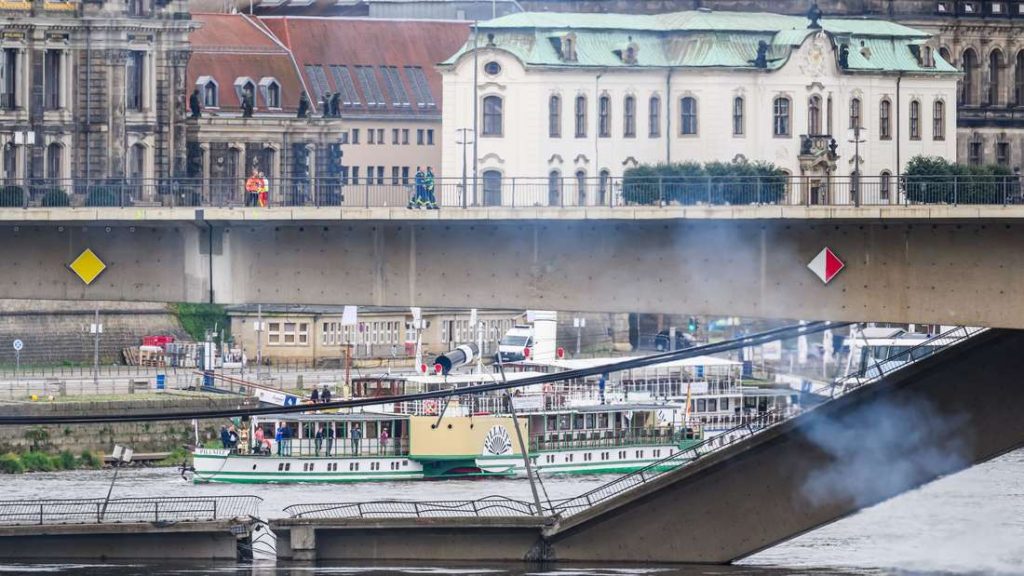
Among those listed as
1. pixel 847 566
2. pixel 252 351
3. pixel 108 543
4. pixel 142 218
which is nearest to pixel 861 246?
pixel 847 566

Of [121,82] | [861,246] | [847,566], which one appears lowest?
[847,566]

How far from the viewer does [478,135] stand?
415 feet

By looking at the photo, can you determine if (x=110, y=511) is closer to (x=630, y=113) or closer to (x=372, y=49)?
(x=630, y=113)

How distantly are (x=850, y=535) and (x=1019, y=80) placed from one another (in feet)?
→ 271

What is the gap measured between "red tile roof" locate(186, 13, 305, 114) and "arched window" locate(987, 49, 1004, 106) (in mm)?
33760

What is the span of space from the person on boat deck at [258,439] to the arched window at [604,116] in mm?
30516

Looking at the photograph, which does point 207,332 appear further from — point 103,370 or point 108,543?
point 108,543

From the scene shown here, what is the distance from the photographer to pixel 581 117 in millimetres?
126875

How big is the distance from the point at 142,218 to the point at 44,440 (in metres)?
43.0

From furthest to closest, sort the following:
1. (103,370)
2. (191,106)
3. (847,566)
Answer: (191,106)
(103,370)
(847,566)

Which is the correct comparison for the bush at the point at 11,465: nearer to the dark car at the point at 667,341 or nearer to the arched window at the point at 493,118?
the arched window at the point at 493,118

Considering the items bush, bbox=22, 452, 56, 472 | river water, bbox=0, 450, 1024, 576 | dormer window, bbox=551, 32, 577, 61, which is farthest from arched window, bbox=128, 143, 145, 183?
river water, bbox=0, 450, 1024, 576

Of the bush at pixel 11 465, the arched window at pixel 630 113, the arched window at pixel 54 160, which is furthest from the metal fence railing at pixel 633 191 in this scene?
the arched window at pixel 630 113

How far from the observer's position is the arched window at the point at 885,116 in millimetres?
126875
